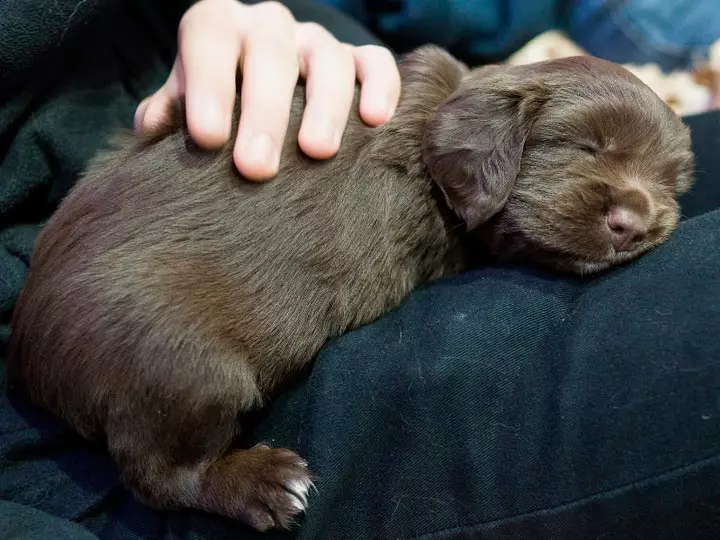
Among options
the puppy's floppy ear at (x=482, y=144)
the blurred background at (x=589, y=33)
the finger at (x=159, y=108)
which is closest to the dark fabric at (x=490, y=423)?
the puppy's floppy ear at (x=482, y=144)

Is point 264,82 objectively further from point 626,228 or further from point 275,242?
point 626,228

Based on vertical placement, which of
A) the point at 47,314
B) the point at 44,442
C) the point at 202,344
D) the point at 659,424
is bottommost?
the point at 44,442

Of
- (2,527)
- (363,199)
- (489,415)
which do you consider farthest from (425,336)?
(2,527)

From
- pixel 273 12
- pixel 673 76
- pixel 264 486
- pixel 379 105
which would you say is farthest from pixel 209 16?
pixel 673 76

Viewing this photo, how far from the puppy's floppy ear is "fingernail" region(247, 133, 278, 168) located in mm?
507

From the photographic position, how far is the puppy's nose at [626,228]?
1.90m

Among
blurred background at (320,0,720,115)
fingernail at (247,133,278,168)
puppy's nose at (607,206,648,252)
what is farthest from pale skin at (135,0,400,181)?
blurred background at (320,0,720,115)

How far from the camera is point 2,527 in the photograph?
166cm

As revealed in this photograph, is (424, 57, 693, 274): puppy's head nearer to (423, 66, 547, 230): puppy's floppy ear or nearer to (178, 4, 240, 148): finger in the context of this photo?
(423, 66, 547, 230): puppy's floppy ear

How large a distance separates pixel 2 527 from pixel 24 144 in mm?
1358

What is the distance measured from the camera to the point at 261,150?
1.87 m

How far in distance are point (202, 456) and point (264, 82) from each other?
3.82ft

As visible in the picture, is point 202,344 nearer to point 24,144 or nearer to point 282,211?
point 282,211

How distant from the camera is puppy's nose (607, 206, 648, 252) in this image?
1899 millimetres
